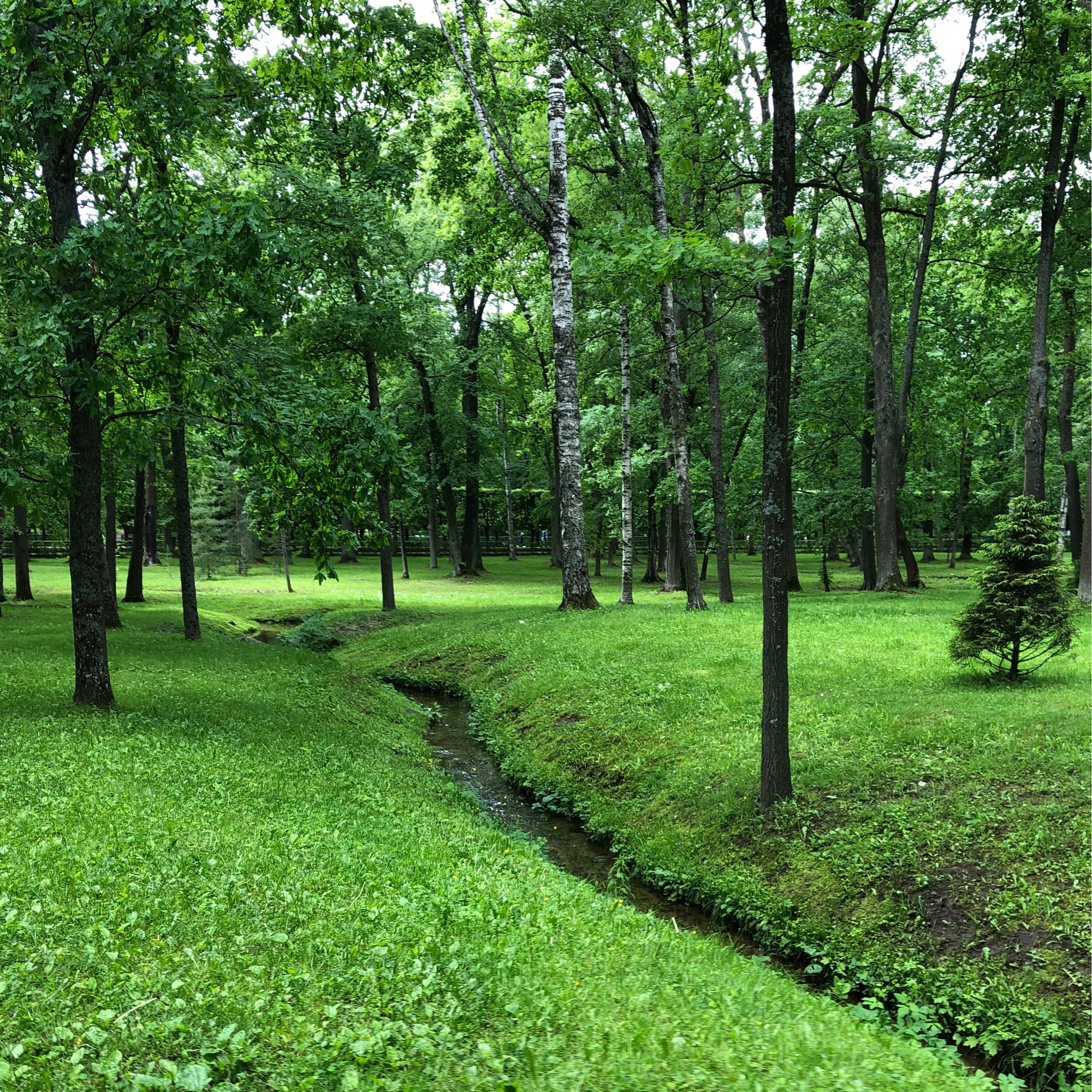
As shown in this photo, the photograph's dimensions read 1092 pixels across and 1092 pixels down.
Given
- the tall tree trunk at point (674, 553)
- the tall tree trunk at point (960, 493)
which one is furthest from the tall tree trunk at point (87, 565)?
the tall tree trunk at point (960, 493)

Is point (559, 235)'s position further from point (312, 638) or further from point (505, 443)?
point (505, 443)

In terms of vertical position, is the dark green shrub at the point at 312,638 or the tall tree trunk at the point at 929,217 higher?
the tall tree trunk at the point at 929,217

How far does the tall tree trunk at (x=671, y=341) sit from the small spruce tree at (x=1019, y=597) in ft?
30.3

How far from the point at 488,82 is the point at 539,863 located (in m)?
22.5

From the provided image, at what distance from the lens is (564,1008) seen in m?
4.49

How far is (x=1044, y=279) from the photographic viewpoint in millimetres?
18312

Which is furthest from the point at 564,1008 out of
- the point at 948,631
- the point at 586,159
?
the point at 586,159

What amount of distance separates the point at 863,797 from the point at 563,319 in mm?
14821

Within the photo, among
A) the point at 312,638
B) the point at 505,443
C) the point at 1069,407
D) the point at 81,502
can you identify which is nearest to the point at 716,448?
the point at 312,638

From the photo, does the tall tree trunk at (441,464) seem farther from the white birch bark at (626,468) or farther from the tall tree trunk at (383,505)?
the white birch bark at (626,468)

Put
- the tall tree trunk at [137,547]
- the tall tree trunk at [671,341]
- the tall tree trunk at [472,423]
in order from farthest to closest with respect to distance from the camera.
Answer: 1. the tall tree trunk at [472,423]
2. the tall tree trunk at [137,547]
3. the tall tree trunk at [671,341]

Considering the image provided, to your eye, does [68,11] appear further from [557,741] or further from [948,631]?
[948,631]

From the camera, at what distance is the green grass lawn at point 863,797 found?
20.6 ft

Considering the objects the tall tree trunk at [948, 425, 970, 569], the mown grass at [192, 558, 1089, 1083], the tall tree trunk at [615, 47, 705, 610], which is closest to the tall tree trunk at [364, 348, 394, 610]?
the tall tree trunk at [615, 47, 705, 610]
